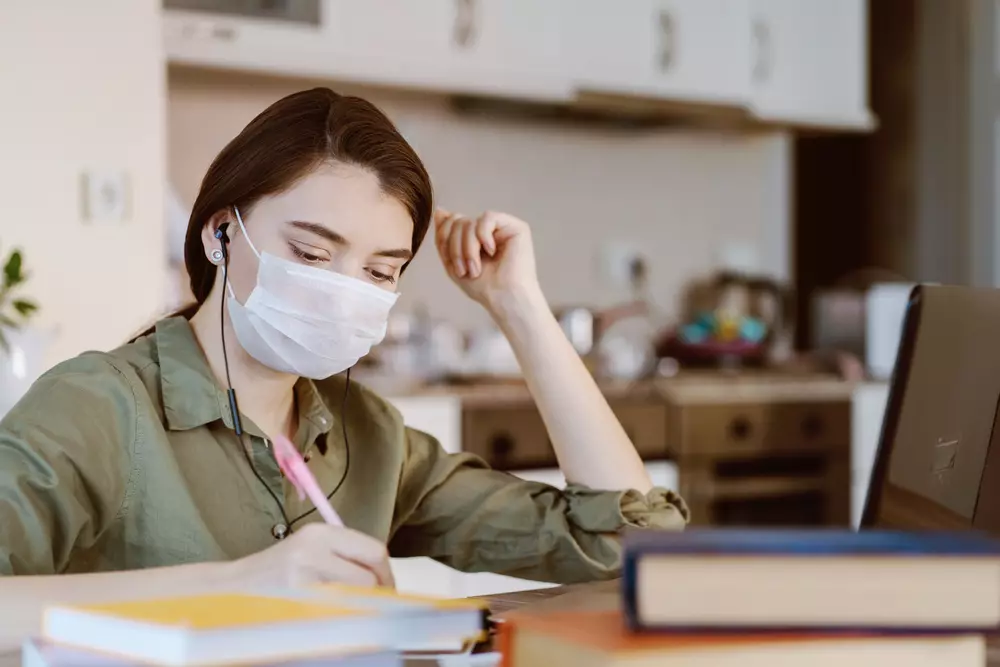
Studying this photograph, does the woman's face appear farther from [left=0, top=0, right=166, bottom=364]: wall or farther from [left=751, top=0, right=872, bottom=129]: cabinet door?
[left=751, top=0, right=872, bottom=129]: cabinet door

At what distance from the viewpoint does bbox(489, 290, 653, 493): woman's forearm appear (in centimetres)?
127

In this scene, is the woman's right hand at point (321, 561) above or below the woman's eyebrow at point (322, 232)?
below

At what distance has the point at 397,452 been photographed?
126 centimetres

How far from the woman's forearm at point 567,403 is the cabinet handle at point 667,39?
221 cm

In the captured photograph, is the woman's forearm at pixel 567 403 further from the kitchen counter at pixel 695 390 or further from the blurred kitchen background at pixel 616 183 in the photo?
the kitchen counter at pixel 695 390

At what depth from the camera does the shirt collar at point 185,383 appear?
3.64 ft

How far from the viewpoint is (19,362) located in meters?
2.12

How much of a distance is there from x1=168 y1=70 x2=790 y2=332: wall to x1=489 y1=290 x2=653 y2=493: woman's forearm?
6.22 ft

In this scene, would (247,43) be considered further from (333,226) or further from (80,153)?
(333,226)

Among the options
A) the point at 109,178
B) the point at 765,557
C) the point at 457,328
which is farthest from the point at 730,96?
the point at 765,557

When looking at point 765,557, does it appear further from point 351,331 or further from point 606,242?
point 606,242

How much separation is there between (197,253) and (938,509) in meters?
0.70

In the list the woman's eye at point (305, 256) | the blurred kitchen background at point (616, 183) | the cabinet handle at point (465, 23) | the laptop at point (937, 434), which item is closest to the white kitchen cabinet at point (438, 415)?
the blurred kitchen background at point (616, 183)

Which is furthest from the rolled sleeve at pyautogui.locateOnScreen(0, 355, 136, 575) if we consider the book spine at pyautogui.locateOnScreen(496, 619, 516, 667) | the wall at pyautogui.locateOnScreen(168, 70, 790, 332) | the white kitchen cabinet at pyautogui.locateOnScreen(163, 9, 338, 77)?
the wall at pyautogui.locateOnScreen(168, 70, 790, 332)
